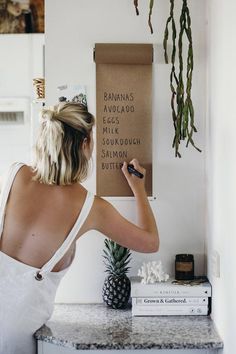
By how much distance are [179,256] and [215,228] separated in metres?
0.31

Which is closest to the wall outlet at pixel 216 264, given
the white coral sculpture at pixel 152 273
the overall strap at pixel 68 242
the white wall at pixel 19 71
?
the white coral sculpture at pixel 152 273

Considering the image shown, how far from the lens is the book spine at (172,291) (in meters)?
2.45

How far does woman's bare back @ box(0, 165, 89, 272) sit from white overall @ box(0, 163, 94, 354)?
2 centimetres

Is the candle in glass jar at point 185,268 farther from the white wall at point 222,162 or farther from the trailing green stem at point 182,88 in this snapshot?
the trailing green stem at point 182,88

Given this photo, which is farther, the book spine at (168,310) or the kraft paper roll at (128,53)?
the kraft paper roll at (128,53)

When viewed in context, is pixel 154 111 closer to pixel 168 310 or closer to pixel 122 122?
pixel 122 122

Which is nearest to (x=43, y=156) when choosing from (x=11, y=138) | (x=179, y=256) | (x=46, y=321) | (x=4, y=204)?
(x=4, y=204)

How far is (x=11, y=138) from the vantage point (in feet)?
13.6

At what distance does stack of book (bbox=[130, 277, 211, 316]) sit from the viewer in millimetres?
2453

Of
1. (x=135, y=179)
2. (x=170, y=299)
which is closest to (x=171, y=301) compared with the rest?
(x=170, y=299)

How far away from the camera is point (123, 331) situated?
2.27 m

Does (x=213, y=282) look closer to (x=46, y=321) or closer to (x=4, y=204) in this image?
(x=46, y=321)

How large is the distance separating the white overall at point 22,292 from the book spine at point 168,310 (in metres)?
0.44

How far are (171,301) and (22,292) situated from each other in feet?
2.17
